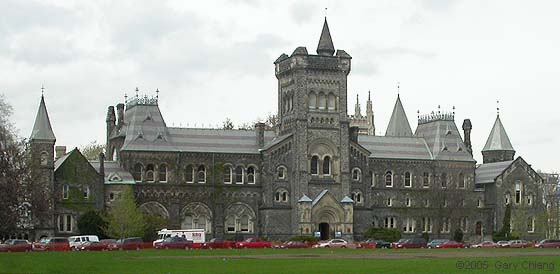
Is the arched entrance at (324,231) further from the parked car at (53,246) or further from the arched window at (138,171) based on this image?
the parked car at (53,246)

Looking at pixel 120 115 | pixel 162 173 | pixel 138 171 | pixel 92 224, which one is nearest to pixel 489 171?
pixel 162 173

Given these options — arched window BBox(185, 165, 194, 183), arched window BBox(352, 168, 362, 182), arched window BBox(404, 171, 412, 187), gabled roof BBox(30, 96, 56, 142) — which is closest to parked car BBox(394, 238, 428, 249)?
arched window BBox(352, 168, 362, 182)

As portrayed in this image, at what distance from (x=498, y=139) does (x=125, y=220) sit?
55.6 m

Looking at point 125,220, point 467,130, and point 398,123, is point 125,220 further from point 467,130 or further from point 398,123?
point 398,123

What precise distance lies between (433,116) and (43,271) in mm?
88182

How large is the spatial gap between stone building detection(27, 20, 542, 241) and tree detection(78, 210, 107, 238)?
404cm

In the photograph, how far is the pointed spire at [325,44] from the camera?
123125mm

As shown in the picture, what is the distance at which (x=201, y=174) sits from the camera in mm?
118125

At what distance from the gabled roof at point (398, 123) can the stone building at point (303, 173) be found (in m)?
13.7

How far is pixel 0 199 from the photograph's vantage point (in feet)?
266

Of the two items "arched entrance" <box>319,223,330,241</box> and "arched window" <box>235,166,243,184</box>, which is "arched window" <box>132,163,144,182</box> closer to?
"arched window" <box>235,166,243,184</box>

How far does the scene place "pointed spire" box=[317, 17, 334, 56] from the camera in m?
123

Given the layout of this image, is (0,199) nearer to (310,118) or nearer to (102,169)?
(102,169)

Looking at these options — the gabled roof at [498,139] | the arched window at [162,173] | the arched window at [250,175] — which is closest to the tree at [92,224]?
the arched window at [162,173]
